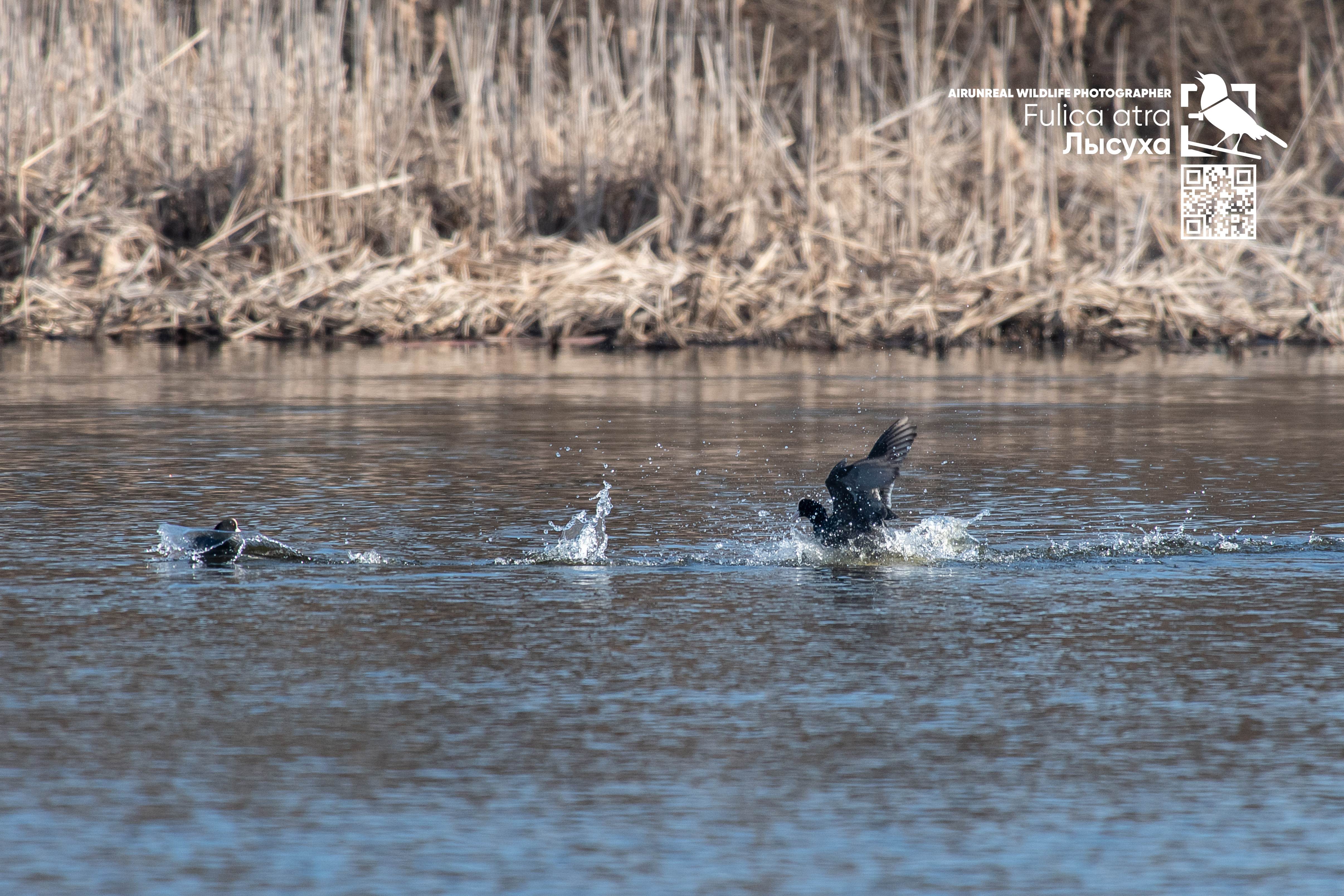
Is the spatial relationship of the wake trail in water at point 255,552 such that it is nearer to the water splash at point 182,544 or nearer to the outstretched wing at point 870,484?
the water splash at point 182,544

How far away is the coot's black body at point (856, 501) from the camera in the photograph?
6.94 metres

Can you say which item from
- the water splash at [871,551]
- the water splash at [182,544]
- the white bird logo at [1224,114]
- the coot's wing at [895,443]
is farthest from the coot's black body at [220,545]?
the white bird logo at [1224,114]

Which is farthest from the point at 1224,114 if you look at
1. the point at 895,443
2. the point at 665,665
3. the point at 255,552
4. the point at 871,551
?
the point at 665,665

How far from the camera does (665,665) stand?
208 inches

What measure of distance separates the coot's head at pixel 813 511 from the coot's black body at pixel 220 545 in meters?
1.88

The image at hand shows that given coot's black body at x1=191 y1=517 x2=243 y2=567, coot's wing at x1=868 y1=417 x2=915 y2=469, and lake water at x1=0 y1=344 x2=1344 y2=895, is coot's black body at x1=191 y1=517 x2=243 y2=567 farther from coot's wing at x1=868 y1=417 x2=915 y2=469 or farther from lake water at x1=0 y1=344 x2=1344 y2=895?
coot's wing at x1=868 y1=417 x2=915 y2=469

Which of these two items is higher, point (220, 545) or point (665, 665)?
point (220, 545)

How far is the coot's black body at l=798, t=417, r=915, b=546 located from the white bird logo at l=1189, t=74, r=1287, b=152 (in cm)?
1525

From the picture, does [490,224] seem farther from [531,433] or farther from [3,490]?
[3,490]

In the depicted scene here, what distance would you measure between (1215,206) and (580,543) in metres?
13.3

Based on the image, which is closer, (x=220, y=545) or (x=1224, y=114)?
(x=220, y=545)

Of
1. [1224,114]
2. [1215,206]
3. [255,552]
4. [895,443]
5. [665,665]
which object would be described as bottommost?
[665,665]

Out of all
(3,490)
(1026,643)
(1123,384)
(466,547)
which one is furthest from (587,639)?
(1123,384)

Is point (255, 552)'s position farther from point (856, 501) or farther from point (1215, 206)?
point (1215, 206)
